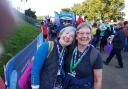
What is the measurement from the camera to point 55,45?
399cm

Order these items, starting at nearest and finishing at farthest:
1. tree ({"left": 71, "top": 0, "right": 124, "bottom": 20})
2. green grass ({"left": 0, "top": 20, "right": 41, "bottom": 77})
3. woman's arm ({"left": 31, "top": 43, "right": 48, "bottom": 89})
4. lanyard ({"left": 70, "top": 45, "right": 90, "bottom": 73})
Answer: green grass ({"left": 0, "top": 20, "right": 41, "bottom": 77})
woman's arm ({"left": 31, "top": 43, "right": 48, "bottom": 89})
lanyard ({"left": 70, "top": 45, "right": 90, "bottom": 73})
tree ({"left": 71, "top": 0, "right": 124, "bottom": 20})

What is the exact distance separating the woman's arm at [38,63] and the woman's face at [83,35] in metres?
0.50

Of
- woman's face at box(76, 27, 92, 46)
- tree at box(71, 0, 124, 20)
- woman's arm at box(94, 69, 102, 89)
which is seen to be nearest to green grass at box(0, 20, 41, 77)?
woman's face at box(76, 27, 92, 46)

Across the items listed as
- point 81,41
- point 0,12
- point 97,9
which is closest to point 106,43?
point 81,41

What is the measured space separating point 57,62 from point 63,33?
369 millimetres

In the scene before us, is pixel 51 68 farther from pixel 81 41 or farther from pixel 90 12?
pixel 90 12

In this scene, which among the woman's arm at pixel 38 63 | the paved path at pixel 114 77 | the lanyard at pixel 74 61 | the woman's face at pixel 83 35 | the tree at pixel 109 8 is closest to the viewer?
the woman's arm at pixel 38 63

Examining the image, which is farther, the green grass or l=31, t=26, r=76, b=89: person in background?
l=31, t=26, r=76, b=89: person in background

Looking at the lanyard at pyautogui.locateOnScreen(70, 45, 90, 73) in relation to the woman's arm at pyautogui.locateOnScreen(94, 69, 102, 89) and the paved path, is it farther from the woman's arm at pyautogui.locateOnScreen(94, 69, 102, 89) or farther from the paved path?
the paved path

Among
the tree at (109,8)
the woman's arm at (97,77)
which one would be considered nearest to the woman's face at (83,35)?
the woman's arm at (97,77)

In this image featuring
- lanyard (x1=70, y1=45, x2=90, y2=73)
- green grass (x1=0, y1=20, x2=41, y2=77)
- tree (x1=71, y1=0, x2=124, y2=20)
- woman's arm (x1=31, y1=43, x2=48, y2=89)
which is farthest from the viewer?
tree (x1=71, y1=0, x2=124, y2=20)

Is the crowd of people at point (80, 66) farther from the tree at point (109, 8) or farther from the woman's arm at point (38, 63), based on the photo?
the tree at point (109, 8)

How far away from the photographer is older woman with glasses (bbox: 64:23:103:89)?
411cm

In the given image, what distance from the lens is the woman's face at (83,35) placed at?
13.9ft
